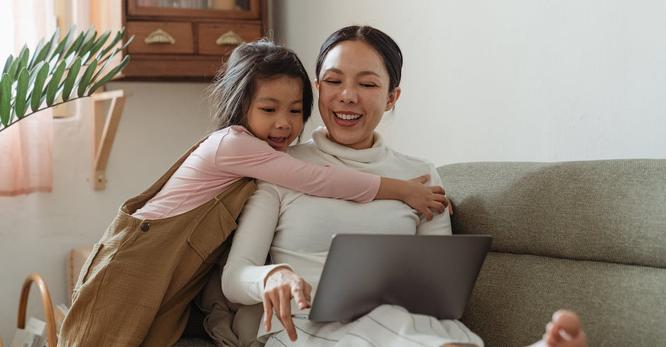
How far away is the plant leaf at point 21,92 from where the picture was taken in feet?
6.91

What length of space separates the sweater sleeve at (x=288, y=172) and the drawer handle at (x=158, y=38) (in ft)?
4.62

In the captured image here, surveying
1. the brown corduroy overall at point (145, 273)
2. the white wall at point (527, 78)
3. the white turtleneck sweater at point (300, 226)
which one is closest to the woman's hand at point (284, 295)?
the white turtleneck sweater at point (300, 226)

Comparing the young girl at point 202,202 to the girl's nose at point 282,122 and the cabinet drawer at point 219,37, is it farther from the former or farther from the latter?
the cabinet drawer at point 219,37

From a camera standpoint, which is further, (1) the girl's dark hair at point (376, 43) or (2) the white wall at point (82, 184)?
(2) the white wall at point (82, 184)

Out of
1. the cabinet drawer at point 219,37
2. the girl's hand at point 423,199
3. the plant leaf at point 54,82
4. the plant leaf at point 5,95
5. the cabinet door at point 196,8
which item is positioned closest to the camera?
the girl's hand at point 423,199

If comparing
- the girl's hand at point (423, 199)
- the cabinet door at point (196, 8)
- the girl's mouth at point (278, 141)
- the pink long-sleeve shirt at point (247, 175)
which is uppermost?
the cabinet door at point (196, 8)

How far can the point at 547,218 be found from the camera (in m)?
1.52

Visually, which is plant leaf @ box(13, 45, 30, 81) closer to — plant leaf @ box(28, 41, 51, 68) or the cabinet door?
plant leaf @ box(28, 41, 51, 68)

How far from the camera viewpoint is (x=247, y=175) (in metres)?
1.59

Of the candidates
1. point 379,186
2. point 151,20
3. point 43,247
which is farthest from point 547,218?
point 43,247

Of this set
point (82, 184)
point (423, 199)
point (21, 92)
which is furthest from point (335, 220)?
point (82, 184)

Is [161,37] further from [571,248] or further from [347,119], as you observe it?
[571,248]

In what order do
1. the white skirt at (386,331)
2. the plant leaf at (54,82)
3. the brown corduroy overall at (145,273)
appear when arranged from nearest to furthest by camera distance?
the white skirt at (386,331), the brown corduroy overall at (145,273), the plant leaf at (54,82)

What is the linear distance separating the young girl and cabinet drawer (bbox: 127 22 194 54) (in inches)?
49.8
